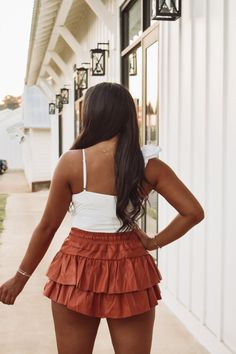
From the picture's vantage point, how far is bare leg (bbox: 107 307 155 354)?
1.72m

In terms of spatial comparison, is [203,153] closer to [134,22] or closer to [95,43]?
[134,22]

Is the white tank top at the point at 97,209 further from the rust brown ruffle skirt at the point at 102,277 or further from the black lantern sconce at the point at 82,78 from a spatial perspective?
the black lantern sconce at the point at 82,78

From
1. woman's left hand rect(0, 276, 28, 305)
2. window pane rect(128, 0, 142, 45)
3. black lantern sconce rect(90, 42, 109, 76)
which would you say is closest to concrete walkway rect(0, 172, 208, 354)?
woman's left hand rect(0, 276, 28, 305)

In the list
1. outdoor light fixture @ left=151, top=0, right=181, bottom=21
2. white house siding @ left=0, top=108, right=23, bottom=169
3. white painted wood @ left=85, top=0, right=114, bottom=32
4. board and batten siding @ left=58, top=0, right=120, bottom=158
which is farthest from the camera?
white house siding @ left=0, top=108, right=23, bottom=169

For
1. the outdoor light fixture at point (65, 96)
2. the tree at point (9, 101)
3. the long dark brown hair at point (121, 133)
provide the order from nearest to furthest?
1. the long dark brown hair at point (121, 133)
2. the outdoor light fixture at point (65, 96)
3. the tree at point (9, 101)

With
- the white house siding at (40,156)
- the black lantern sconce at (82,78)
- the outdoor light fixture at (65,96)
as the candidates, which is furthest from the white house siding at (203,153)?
the white house siding at (40,156)

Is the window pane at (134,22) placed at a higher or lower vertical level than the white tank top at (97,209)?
higher

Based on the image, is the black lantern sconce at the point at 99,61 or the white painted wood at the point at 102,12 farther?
the black lantern sconce at the point at 99,61

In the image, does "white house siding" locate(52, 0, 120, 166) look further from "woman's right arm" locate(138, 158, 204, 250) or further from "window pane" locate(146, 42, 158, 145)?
"woman's right arm" locate(138, 158, 204, 250)

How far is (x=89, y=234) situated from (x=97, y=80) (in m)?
6.45

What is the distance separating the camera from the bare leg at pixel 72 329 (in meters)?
1.75

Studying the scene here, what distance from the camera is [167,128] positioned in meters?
4.04

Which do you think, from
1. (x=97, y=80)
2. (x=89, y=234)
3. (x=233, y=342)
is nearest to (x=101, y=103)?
(x=89, y=234)

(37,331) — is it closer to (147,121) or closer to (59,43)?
(147,121)
